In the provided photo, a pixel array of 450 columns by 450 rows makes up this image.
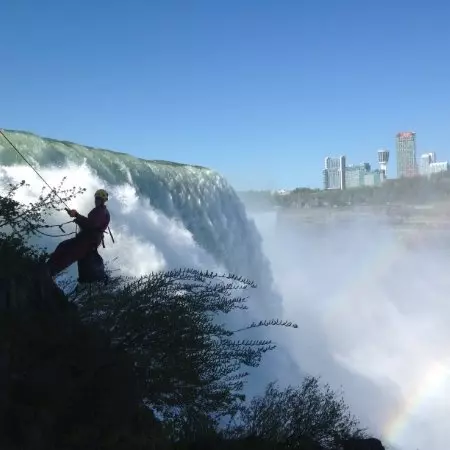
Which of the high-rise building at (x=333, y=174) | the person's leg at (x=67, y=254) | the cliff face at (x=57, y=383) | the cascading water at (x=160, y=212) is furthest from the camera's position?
the high-rise building at (x=333, y=174)

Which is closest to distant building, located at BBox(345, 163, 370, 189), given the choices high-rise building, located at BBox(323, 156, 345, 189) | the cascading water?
high-rise building, located at BBox(323, 156, 345, 189)

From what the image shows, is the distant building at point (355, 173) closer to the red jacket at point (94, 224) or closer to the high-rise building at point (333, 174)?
the high-rise building at point (333, 174)

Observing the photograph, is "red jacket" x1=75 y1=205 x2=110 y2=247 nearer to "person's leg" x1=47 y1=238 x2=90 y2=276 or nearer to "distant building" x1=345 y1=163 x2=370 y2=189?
"person's leg" x1=47 y1=238 x2=90 y2=276

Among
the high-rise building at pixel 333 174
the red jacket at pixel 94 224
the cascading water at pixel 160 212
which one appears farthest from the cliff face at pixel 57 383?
the high-rise building at pixel 333 174

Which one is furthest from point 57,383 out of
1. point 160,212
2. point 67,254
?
point 160,212

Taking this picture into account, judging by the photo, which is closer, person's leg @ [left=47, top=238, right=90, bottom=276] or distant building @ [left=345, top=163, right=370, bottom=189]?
person's leg @ [left=47, top=238, right=90, bottom=276]

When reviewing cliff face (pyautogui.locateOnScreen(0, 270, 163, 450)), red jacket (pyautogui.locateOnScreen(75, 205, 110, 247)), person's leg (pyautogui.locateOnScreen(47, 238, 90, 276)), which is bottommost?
cliff face (pyautogui.locateOnScreen(0, 270, 163, 450))

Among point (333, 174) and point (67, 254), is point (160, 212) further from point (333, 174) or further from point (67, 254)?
point (333, 174)
